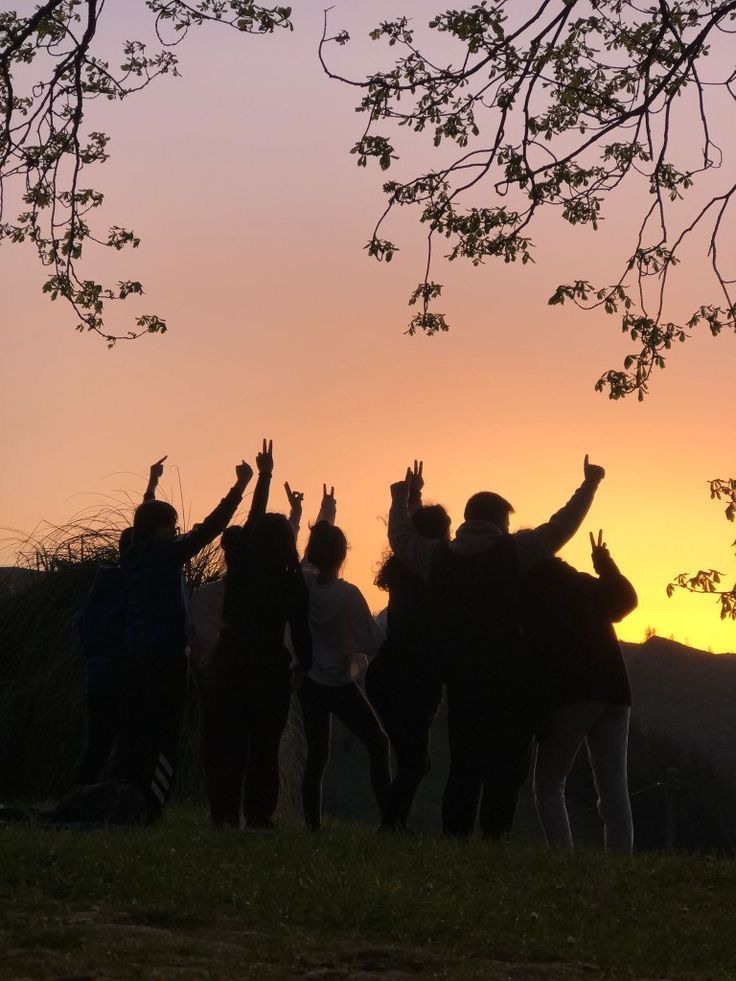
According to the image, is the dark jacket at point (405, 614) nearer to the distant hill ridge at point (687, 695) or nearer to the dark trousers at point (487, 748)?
the dark trousers at point (487, 748)

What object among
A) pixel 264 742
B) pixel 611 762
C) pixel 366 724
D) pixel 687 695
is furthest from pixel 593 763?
pixel 687 695

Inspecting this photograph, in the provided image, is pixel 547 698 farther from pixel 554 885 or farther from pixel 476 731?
pixel 554 885

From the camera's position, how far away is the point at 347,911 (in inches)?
247

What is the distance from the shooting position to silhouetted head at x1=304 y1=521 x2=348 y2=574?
9516mm

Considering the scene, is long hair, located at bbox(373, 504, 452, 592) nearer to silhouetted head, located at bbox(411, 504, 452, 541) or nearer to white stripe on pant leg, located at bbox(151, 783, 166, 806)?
silhouetted head, located at bbox(411, 504, 452, 541)

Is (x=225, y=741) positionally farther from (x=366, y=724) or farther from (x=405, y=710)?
(x=405, y=710)

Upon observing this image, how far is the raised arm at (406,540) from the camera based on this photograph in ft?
28.3

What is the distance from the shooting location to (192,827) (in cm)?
912

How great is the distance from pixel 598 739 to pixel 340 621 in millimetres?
1809

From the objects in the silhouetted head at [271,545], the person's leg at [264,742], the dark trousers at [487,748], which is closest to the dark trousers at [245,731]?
the person's leg at [264,742]

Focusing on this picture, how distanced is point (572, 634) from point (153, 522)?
258 centimetres

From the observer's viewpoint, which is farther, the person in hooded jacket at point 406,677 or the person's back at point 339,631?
the person's back at point 339,631

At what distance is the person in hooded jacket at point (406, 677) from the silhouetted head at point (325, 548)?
53 cm

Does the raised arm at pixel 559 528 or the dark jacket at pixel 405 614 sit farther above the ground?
the raised arm at pixel 559 528
